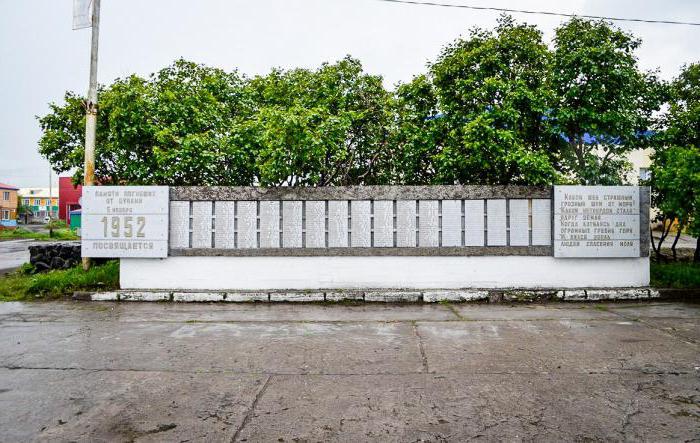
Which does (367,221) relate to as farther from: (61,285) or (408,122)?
(61,285)

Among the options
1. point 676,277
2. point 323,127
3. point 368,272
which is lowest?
point 676,277

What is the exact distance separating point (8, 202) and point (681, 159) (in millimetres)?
69846

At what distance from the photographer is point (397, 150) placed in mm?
11062

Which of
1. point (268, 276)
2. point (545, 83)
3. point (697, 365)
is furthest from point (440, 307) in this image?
point (545, 83)

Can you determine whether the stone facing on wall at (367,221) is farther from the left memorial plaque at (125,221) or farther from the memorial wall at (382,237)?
the left memorial plaque at (125,221)

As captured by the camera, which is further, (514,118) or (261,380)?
(514,118)

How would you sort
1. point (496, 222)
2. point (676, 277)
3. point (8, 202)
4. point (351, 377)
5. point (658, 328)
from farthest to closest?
1. point (8, 202)
2. point (676, 277)
3. point (496, 222)
4. point (658, 328)
5. point (351, 377)

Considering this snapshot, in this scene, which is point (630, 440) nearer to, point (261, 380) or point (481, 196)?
point (261, 380)

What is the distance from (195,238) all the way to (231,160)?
2.41 metres

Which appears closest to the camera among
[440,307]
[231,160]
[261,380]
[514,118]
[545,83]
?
[261,380]

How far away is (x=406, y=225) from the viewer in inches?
367

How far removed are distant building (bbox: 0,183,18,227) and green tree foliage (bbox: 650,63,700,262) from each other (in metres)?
65.1

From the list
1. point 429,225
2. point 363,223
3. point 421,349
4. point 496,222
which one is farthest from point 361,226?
point 421,349

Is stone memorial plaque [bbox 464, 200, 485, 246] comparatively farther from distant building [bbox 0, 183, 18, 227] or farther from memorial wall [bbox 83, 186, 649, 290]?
distant building [bbox 0, 183, 18, 227]
